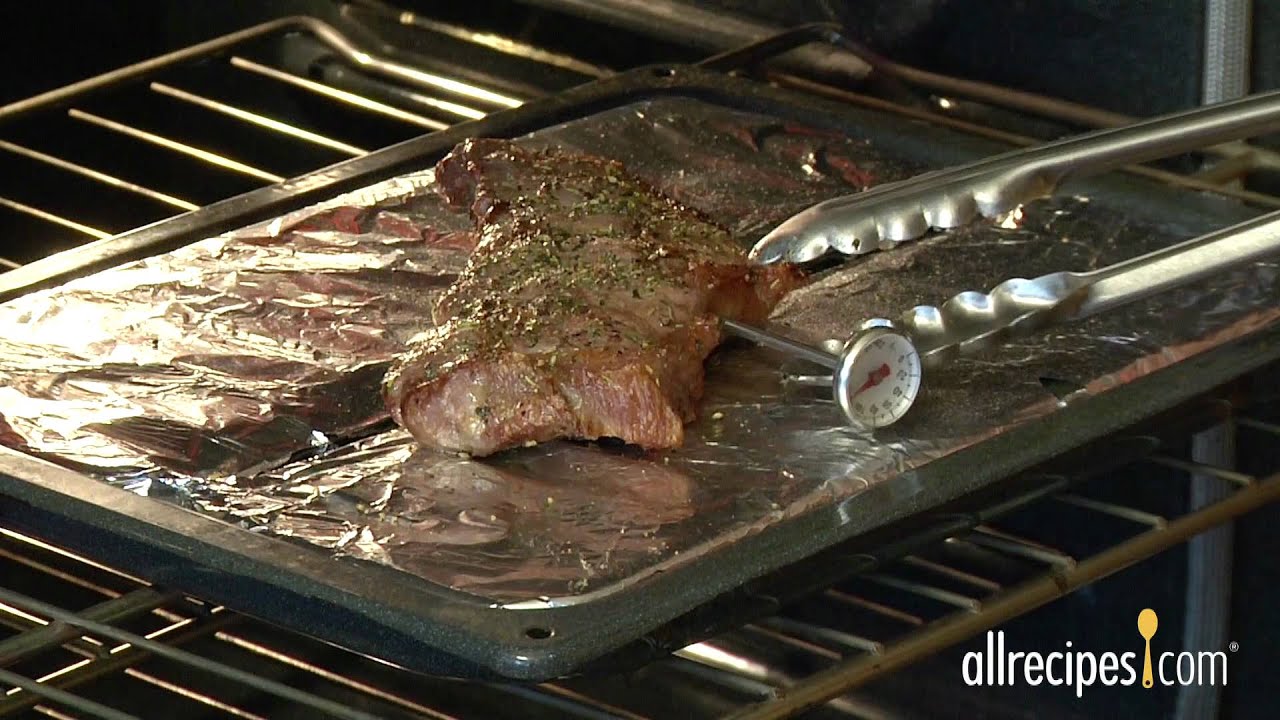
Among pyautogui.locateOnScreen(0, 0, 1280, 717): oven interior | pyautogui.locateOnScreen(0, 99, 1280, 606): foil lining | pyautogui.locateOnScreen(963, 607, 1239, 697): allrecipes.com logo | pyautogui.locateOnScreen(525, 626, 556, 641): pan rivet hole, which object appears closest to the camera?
pyautogui.locateOnScreen(525, 626, 556, 641): pan rivet hole

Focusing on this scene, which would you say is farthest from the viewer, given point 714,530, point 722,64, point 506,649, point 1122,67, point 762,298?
point 722,64

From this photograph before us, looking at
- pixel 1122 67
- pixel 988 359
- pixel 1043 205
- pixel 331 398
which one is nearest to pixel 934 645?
pixel 988 359

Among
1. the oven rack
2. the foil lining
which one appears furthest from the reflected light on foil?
the foil lining

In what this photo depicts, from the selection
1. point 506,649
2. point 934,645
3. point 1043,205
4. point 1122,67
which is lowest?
point 506,649

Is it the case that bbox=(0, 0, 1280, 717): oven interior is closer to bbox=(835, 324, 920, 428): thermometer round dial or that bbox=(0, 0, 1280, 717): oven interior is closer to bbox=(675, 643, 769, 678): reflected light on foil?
bbox=(675, 643, 769, 678): reflected light on foil

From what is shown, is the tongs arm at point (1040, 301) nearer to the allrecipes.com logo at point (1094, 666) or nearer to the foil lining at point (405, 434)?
the foil lining at point (405, 434)

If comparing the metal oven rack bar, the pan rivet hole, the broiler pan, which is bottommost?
the pan rivet hole

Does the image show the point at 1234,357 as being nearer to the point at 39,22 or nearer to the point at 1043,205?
the point at 1043,205

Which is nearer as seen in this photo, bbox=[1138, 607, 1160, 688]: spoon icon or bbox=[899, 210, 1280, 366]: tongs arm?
bbox=[899, 210, 1280, 366]: tongs arm

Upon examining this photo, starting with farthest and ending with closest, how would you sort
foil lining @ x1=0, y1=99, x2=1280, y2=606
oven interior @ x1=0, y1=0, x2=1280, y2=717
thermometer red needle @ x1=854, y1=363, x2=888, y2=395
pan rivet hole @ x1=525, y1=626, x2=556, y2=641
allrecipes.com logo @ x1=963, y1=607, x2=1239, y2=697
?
1. allrecipes.com logo @ x1=963, y1=607, x2=1239, y2=697
2. oven interior @ x1=0, y1=0, x2=1280, y2=717
3. thermometer red needle @ x1=854, y1=363, x2=888, y2=395
4. foil lining @ x1=0, y1=99, x2=1280, y2=606
5. pan rivet hole @ x1=525, y1=626, x2=556, y2=641
